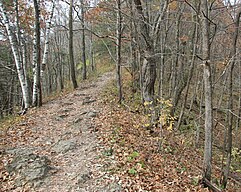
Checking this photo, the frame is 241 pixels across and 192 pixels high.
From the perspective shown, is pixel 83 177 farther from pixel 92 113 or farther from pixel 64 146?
pixel 92 113

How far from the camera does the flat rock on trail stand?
5.59 metres

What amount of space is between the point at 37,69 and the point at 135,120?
19.2ft

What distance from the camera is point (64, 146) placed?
24.4ft

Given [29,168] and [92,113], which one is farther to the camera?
[92,113]

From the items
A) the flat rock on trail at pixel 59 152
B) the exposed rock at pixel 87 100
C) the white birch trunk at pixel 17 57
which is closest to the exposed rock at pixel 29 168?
the flat rock on trail at pixel 59 152

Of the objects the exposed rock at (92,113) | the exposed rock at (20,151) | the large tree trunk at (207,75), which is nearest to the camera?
the large tree trunk at (207,75)

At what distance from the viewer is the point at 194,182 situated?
6.38 metres

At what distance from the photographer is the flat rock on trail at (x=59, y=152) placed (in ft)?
18.4

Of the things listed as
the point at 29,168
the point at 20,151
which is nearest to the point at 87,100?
the point at 20,151

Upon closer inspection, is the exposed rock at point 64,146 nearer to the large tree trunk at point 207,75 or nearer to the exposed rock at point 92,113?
the exposed rock at point 92,113

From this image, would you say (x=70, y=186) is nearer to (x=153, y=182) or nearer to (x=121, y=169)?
(x=121, y=169)

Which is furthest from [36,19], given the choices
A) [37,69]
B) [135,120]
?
[135,120]

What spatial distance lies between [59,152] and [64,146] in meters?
0.34

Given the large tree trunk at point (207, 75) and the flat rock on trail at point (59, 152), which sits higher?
the large tree trunk at point (207, 75)
